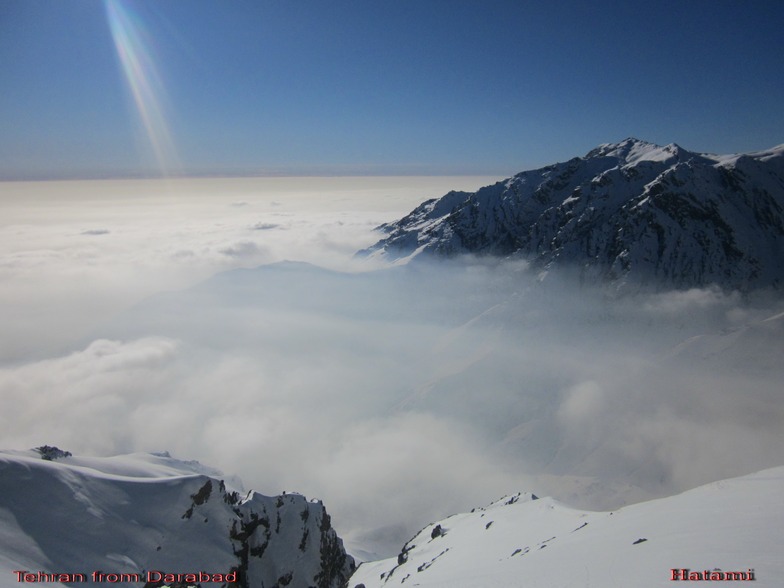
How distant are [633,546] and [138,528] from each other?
44398 mm

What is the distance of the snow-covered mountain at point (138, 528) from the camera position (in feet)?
120

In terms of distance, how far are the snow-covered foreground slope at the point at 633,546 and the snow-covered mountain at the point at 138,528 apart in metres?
17.3

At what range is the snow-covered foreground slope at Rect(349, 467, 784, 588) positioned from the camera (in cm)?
2368

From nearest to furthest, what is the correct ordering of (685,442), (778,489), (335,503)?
1. (778,489)
2. (335,503)
3. (685,442)

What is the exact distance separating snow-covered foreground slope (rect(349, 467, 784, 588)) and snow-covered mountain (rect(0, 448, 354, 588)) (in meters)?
17.3

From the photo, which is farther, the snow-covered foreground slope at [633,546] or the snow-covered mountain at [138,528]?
the snow-covered mountain at [138,528]

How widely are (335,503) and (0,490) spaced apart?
143 meters

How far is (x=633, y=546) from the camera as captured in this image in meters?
31.0

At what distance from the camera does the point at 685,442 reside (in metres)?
180

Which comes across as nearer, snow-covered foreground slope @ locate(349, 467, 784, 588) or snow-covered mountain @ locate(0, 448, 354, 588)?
snow-covered foreground slope @ locate(349, 467, 784, 588)

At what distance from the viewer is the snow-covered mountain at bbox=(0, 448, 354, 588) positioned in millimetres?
36469

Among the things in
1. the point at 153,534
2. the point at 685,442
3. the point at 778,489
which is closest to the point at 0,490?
the point at 153,534

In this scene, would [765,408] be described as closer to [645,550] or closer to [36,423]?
[645,550]

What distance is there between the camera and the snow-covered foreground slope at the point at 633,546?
23.7m
